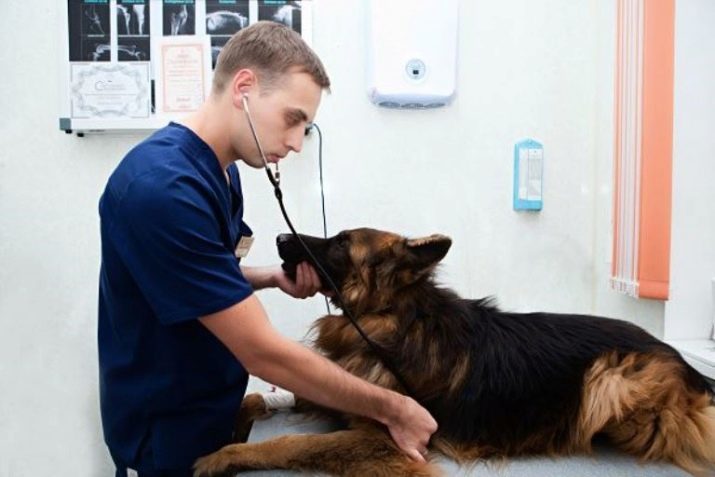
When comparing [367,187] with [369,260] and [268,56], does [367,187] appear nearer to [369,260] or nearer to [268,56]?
[369,260]

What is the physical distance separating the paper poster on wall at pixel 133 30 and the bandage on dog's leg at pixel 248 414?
1.20 meters

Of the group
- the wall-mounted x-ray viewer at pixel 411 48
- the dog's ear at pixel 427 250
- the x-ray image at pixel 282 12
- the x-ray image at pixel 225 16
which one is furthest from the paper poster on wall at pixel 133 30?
the dog's ear at pixel 427 250

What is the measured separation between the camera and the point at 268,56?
1151mm

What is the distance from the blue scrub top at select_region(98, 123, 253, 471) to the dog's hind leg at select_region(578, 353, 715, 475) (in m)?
0.82

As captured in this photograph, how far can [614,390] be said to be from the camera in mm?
1214

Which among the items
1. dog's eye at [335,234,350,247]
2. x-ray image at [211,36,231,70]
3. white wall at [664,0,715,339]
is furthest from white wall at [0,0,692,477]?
dog's eye at [335,234,350,247]

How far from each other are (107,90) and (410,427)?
1.49m

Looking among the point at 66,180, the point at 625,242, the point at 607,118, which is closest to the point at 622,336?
the point at 625,242

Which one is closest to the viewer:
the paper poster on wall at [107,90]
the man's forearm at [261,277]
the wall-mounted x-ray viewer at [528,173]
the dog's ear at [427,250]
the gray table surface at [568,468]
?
the gray table surface at [568,468]

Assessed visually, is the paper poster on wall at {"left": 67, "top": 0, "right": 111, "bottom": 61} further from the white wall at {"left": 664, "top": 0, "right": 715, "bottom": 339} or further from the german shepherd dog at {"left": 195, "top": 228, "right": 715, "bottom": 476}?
the white wall at {"left": 664, "top": 0, "right": 715, "bottom": 339}

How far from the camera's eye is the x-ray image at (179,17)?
185 centimetres

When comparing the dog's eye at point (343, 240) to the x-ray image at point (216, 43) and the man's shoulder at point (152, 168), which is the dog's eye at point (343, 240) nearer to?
the man's shoulder at point (152, 168)

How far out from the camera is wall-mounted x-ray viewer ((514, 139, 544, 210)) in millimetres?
1987

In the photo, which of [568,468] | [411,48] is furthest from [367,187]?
[568,468]
